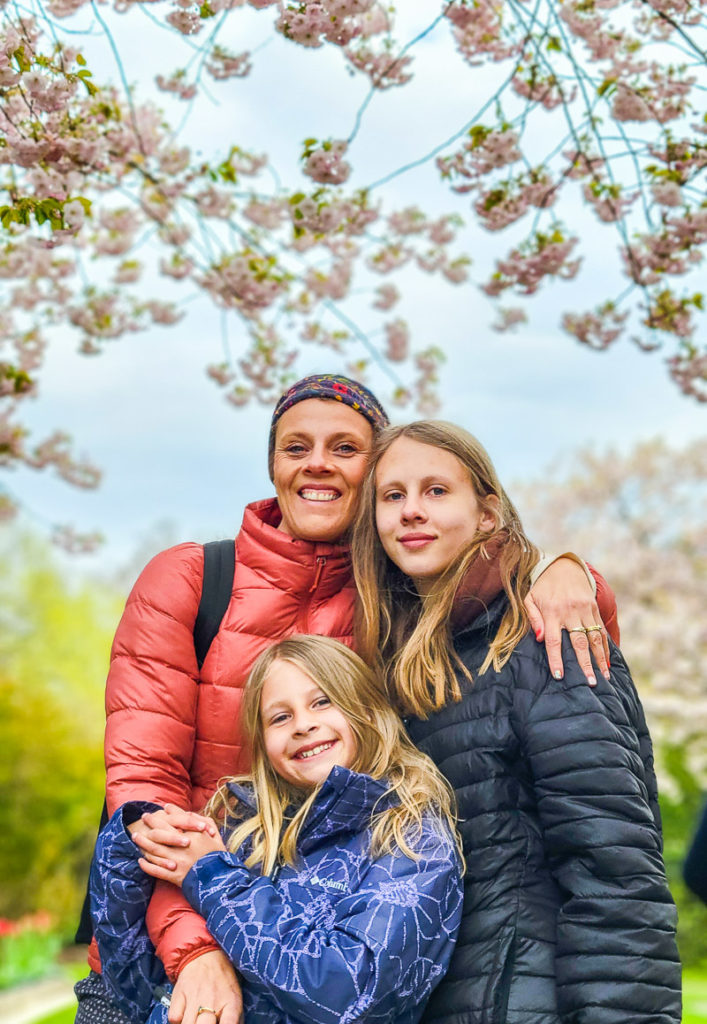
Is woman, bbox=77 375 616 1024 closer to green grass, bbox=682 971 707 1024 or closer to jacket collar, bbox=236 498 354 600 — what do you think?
jacket collar, bbox=236 498 354 600

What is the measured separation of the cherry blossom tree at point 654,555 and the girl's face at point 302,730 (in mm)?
12509

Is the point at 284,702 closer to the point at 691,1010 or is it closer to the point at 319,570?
the point at 319,570

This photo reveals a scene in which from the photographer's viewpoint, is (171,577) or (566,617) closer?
(566,617)

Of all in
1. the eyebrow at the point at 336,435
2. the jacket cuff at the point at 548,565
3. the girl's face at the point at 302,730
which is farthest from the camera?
the eyebrow at the point at 336,435

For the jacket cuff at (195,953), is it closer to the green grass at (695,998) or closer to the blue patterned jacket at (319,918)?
the blue patterned jacket at (319,918)

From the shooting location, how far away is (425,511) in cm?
248

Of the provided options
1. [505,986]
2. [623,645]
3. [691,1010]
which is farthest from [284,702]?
[623,645]

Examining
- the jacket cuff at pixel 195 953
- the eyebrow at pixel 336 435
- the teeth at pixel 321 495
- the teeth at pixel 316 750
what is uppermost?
the eyebrow at pixel 336 435

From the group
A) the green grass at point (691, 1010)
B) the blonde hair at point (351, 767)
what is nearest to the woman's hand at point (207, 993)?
the blonde hair at point (351, 767)

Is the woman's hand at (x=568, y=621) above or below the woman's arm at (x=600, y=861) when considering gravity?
above

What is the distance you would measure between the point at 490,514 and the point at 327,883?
94cm

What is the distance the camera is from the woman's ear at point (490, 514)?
253 cm

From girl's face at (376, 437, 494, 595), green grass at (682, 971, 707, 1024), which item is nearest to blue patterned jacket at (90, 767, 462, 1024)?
girl's face at (376, 437, 494, 595)

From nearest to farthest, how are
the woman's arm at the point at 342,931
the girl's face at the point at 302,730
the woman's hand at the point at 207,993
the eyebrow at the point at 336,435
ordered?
the woman's arm at the point at 342,931, the woman's hand at the point at 207,993, the girl's face at the point at 302,730, the eyebrow at the point at 336,435
